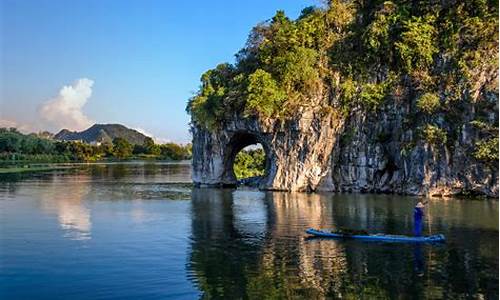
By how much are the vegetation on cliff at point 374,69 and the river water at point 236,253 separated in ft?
34.9

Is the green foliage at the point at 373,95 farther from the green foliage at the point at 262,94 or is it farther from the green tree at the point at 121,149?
the green tree at the point at 121,149

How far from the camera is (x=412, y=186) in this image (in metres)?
51.9

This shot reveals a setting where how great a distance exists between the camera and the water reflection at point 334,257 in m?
18.8

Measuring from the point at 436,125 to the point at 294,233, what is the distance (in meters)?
26.0

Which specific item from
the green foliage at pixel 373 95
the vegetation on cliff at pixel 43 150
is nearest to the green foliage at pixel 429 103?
the green foliage at pixel 373 95

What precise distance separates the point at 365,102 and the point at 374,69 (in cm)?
392

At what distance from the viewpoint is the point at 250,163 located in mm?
90875

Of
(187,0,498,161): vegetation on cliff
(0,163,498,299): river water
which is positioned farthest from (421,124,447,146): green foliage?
(0,163,498,299): river water

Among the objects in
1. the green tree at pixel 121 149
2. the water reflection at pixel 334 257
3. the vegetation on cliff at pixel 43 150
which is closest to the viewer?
the water reflection at pixel 334 257

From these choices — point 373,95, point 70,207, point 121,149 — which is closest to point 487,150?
point 373,95

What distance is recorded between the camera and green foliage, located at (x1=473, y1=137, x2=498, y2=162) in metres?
46.4

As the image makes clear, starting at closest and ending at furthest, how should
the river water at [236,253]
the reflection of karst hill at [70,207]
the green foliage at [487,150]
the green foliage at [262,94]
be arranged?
the river water at [236,253], the reflection of karst hill at [70,207], the green foliage at [487,150], the green foliage at [262,94]

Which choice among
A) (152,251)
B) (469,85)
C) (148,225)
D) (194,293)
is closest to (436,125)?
(469,85)

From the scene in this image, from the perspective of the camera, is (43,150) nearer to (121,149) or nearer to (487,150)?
(121,149)
